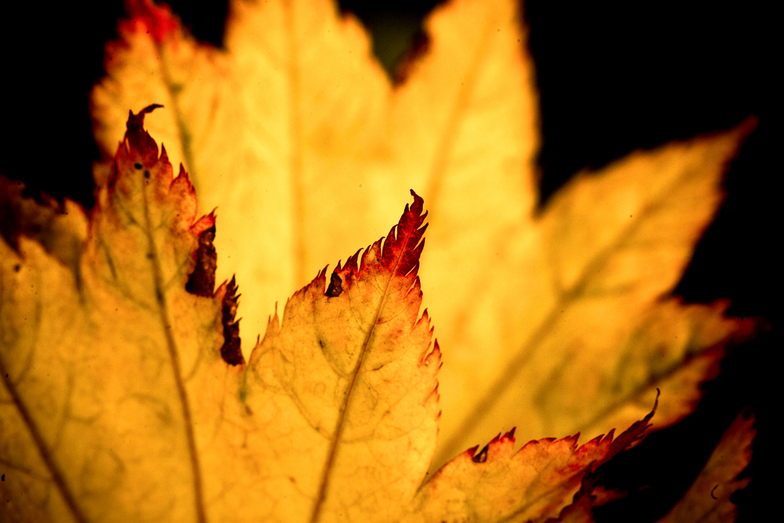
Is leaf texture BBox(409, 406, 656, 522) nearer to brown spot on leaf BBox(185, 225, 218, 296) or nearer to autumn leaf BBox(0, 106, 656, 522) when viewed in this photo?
autumn leaf BBox(0, 106, 656, 522)

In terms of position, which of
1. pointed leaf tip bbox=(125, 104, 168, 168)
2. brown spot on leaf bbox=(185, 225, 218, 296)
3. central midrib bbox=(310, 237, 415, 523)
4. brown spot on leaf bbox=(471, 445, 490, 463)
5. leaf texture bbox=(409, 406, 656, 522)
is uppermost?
pointed leaf tip bbox=(125, 104, 168, 168)

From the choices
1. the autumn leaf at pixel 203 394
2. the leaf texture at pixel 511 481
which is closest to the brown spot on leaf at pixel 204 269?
the autumn leaf at pixel 203 394

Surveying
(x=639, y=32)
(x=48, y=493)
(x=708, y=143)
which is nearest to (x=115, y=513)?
(x=48, y=493)

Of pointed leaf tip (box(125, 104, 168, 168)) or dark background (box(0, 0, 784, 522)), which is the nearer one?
pointed leaf tip (box(125, 104, 168, 168))

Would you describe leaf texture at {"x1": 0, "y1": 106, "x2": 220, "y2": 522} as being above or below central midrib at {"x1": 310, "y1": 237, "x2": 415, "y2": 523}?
above

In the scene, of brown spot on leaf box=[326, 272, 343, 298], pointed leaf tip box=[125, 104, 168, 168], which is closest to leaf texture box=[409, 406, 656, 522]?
brown spot on leaf box=[326, 272, 343, 298]

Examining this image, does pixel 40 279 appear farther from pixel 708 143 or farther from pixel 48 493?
pixel 708 143

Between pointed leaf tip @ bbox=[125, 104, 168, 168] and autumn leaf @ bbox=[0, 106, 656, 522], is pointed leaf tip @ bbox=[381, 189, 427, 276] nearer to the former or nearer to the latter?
autumn leaf @ bbox=[0, 106, 656, 522]
